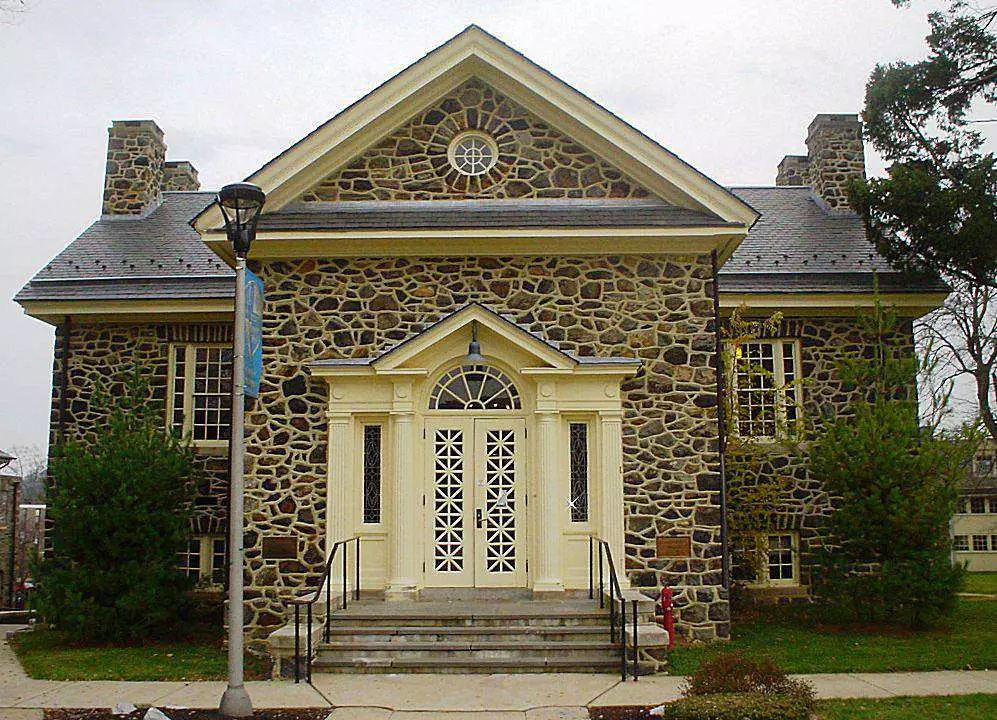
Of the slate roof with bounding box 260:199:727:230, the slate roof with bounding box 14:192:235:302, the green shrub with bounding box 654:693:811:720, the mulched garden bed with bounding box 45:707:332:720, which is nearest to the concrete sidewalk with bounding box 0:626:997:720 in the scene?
the mulched garden bed with bounding box 45:707:332:720

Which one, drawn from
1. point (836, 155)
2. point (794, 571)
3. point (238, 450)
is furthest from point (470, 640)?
point (836, 155)

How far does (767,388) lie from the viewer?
15.3 metres

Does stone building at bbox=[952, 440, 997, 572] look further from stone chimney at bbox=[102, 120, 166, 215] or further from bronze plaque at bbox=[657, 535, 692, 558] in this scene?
stone chimney at bbox=[102, 120, 166, 215]

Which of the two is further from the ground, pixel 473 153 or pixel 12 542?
pixel 473 153

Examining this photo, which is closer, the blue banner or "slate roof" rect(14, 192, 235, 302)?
the blue banner

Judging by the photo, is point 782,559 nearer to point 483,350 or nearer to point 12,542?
point 483,350

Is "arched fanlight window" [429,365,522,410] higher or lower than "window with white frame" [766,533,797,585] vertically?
higher

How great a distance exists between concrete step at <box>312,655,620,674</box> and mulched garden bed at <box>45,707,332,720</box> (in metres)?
1.41

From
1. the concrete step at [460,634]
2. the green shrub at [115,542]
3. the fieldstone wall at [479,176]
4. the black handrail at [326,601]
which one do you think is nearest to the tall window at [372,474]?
the black handrail at [326,601]

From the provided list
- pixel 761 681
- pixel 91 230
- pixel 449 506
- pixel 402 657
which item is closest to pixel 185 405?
pixel 91 230

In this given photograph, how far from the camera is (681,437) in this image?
1202cm

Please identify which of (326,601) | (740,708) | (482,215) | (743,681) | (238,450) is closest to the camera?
(740,708)

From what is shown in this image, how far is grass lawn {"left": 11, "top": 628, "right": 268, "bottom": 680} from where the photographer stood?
1032 cm

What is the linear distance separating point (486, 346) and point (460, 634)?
3.65 m
